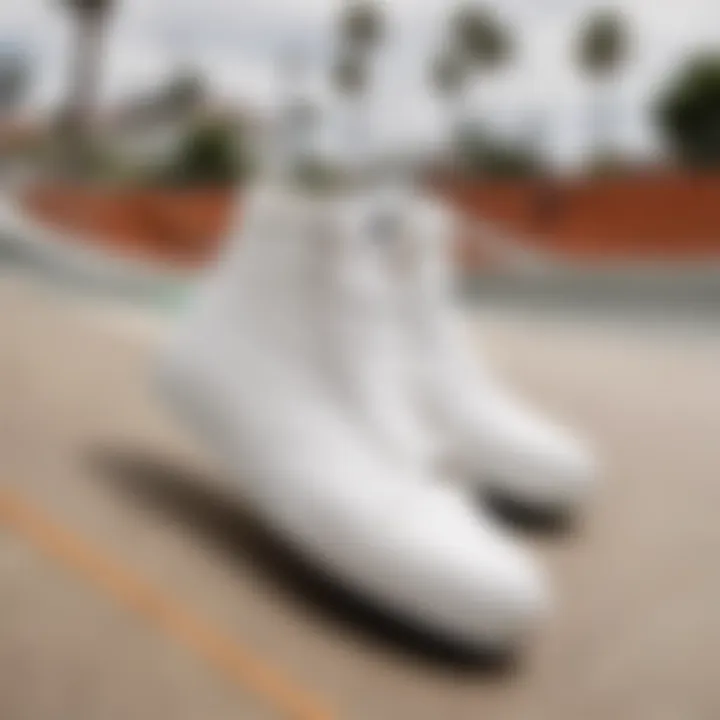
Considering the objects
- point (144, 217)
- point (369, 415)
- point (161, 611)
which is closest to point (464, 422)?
point (369, 415)

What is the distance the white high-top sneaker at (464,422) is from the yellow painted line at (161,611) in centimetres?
17

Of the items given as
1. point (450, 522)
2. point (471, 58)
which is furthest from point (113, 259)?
point (450, 522)

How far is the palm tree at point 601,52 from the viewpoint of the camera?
697 mm

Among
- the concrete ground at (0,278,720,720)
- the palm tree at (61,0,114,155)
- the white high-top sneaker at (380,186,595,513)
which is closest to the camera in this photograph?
the concrete ground at (0,278,720,720)

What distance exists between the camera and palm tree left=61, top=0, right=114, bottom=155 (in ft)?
2.02

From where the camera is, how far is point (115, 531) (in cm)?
42

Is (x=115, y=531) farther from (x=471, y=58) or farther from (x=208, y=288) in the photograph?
(x=471, y=58)

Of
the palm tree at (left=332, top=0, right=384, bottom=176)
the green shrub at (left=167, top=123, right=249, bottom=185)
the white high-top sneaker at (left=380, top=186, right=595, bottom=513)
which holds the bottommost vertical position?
the white high-top sneaker at (left=380, top=186, right=595, bottom=513)

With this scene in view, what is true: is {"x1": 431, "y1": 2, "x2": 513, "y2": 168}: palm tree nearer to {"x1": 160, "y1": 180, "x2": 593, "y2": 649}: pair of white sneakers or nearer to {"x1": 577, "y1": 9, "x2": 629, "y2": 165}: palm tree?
{"x1": 577, "y1": 9, "x2": 629, "y2": 165}: palm tree

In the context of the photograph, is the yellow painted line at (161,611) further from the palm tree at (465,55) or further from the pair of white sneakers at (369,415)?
the palm tree at (465,55)

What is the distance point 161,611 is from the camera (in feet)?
1.21

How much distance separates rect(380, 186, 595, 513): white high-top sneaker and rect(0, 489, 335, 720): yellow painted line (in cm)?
17

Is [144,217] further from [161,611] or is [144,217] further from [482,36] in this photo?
[161,611]

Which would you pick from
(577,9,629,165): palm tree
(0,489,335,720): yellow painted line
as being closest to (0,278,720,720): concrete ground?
(0,489,335,720): yellow painted line
